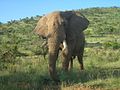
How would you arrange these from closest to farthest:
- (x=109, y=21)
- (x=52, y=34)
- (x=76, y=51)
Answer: (x=52, y=34) < (x=76, y=51) < (x=109, y=21)

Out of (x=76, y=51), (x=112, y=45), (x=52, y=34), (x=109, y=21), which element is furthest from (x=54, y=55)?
(x=109, y=21)

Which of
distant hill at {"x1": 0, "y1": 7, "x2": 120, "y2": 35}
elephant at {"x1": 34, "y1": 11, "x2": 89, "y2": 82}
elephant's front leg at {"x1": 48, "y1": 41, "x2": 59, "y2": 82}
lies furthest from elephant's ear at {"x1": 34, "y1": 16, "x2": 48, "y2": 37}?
distant hill at {"x1": 0, "y1": 7, "x2": 120, "y2": 35}

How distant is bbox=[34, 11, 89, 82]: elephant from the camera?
40.9ft

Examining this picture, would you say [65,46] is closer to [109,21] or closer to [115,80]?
[115,80]

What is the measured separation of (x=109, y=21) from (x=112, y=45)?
194ft

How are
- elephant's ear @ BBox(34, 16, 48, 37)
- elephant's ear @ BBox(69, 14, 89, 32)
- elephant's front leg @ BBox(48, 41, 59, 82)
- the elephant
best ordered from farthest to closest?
elephant's ear @ BBox(69, 14, 89, 32) < elephant's ear @ BBox(34, 16, 48, 37) < the elephant < elephant's front leg @ BBox(48, 41, 59, 82)

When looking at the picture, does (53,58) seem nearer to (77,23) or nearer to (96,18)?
(77,23)

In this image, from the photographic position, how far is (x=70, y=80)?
1298 centimetres

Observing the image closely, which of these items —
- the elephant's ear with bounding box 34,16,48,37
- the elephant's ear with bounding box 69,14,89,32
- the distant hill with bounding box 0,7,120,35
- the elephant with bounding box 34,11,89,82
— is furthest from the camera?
the distant hill with bounding box 0,7,120,35

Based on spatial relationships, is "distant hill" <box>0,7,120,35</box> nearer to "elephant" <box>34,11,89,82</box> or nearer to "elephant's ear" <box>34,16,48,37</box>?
"elephant" <box>34,11,89,82</box>

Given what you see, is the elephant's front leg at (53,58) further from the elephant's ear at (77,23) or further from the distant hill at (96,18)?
the distant hill at (96,18)

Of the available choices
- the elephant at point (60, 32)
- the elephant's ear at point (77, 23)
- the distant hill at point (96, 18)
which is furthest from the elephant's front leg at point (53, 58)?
the distant hill at point (96, 18)

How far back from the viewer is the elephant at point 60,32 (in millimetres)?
12452

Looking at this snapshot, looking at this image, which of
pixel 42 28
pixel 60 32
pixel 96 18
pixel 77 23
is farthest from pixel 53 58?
pixel 96 18
